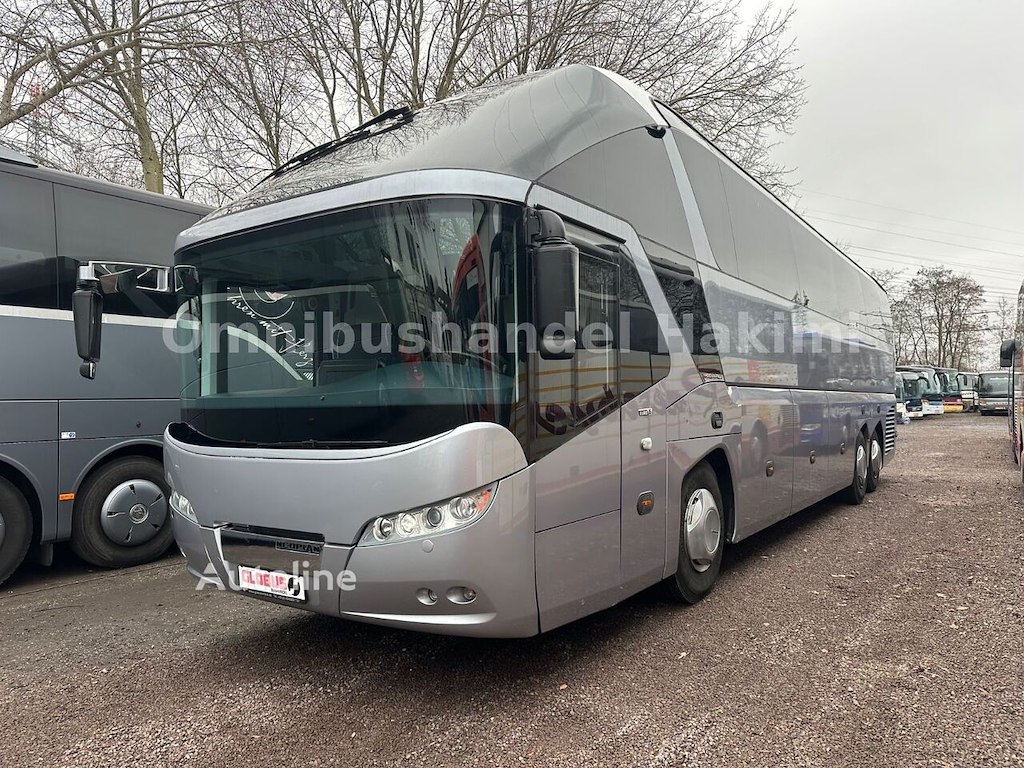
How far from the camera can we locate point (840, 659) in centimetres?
413

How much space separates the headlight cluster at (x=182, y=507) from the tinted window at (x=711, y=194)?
168 inches

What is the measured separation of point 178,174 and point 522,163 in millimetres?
18303

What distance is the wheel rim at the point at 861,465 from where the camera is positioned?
992 cm

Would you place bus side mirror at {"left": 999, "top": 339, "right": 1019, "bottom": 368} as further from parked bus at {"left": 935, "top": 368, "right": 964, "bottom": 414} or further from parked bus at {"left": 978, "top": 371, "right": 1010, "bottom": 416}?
parked bus at {"left": 935, "top": 368, "right": 964, "bottom": 414}

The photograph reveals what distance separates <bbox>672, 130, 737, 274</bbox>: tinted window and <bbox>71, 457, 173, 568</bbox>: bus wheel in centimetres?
570

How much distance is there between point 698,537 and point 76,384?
5.52m

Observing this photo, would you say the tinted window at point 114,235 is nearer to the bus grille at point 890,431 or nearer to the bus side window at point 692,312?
the bus side window at point 692,312

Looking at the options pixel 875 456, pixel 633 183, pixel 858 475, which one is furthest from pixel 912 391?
pixel 633 183

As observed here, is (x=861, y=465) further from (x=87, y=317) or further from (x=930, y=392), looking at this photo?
(x=930, y=392)

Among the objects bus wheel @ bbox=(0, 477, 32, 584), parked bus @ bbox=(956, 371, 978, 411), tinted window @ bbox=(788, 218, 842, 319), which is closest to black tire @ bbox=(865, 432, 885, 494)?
tinted window @ bbox=(788, 218, 842, 319)

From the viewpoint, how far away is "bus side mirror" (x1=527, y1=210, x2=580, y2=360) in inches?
133

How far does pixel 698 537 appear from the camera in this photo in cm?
516

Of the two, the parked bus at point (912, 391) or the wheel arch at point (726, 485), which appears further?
the parked bus at point (912, 391)

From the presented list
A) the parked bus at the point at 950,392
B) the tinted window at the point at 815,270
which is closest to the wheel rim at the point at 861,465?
the tinted window at the point at 815,270
